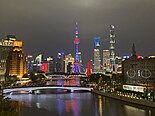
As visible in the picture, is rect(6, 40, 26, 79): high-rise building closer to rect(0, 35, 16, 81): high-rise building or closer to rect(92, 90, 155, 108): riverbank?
rect(0, 35, 16, 81): high-rise building

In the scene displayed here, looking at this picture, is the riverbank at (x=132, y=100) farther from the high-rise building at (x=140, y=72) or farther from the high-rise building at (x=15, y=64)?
the high-rise building at (x=15, y=64)

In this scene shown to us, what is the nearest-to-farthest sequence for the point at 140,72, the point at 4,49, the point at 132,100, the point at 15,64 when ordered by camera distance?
the point at 132,100 < the point at 140,72 < the point at 15,64 < the point at 4,49

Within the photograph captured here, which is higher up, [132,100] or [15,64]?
[15,64]

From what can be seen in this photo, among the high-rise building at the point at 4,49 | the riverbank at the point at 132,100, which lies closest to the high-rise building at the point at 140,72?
the riverbank at the point at 132,100

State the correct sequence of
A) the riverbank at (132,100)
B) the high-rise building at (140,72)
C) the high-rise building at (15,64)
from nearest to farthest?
the riverbank at (132,100) < the high-rise building at (140,72) < the high-rise building at (15,64)

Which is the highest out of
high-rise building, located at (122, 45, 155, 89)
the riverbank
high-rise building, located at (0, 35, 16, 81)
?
high-rise building, located at (0, 35, 16, 81)

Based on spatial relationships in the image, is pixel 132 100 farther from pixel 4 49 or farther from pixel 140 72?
pixel 4 49

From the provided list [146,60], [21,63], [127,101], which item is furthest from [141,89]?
[21,63]

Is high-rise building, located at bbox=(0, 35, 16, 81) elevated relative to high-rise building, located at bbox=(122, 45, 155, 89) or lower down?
elevated

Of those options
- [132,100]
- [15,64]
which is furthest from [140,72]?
[15,64]

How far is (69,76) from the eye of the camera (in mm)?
106562

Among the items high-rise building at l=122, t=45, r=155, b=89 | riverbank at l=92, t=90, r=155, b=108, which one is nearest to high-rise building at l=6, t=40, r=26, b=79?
high-rise building at l=122, t=45, r=155, b=89

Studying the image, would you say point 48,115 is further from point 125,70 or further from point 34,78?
point 34,78

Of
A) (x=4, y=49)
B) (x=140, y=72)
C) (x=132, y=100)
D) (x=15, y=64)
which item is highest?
(x=4, y=49)
